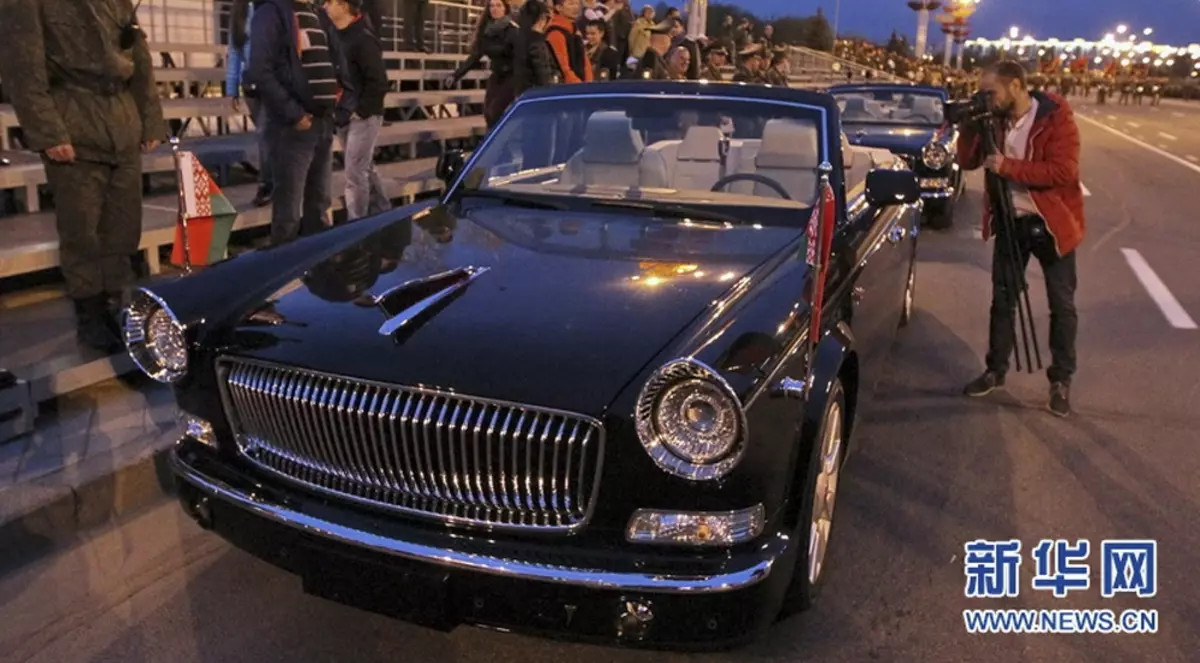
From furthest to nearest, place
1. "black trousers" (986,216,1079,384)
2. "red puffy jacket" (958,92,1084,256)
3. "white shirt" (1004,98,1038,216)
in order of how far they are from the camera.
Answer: "black trousers" (986,216,1079,384)
"white shirt" (1004,98,1038,216)
"red puffy jacket" (958,92,1084,256)

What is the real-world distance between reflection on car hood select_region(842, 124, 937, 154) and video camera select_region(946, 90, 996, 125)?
466 centimetres

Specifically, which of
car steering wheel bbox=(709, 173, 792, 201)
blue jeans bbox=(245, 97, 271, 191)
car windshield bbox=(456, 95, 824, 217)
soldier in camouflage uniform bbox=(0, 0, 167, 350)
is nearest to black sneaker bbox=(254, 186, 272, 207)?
blue jeans bbox=(245, 97, 271, 191)

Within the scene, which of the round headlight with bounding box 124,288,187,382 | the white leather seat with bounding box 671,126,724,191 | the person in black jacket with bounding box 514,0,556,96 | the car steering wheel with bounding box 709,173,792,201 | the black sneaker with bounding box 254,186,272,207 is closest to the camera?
the round headlight with bounding box 124,288,187,382

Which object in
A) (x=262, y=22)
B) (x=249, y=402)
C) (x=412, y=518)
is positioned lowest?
(x=412, y=518)

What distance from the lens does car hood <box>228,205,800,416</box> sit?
2.82 meters

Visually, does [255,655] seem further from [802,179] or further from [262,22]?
[262,22]

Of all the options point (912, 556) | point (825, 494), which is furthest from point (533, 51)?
point (825, 494)

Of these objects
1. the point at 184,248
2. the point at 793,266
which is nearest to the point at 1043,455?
the point at 793,266

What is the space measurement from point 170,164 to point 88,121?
340 cm

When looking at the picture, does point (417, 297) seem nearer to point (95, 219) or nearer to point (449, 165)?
point (449, 165)

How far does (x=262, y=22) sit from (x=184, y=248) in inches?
87.9

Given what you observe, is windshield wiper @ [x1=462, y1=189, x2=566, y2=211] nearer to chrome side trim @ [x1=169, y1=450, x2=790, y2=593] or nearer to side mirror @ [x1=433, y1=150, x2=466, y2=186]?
side mirror @ [x1=433, y1=150, x2=466, y2=186]

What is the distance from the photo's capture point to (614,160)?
4.67 metres

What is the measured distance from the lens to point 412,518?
9.45 feet
